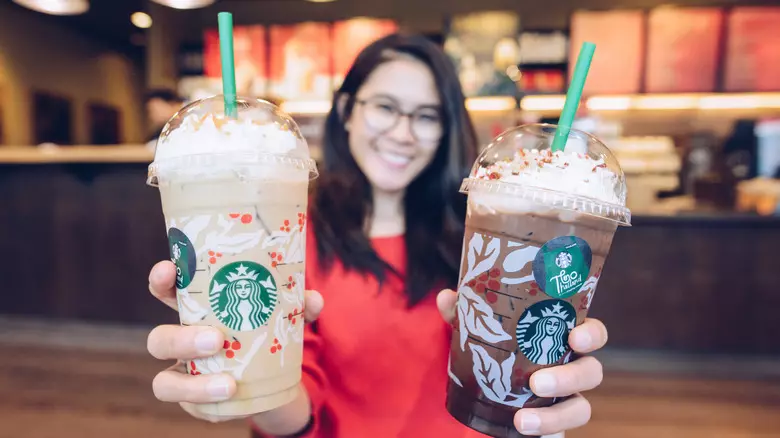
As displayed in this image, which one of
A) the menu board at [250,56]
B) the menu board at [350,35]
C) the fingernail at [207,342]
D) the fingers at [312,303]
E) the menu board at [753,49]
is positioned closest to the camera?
the fingernail at [207,342]

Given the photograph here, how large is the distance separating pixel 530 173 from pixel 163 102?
4045mm

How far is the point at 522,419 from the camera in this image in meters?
0.75

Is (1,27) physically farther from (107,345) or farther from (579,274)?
(579,274)

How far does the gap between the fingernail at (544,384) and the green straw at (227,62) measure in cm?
58

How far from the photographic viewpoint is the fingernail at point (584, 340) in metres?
0.76

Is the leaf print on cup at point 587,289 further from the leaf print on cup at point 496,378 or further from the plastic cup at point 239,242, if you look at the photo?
the plastic cup at point 239,242

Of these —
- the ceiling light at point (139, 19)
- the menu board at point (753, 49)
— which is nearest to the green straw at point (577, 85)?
the menu board at point (753, 49)

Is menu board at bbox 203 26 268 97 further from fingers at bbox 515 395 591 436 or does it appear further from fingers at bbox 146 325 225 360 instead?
fingers at bbox 515 395 591 436

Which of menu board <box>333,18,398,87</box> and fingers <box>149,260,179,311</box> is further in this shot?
menu board <box>333,18,398,87</box>

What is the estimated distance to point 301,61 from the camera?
5.02m

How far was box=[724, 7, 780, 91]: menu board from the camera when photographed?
437 cm

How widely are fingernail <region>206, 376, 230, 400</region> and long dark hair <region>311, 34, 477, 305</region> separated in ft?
1.87

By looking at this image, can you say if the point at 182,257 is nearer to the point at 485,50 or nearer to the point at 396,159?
the point at 396,159

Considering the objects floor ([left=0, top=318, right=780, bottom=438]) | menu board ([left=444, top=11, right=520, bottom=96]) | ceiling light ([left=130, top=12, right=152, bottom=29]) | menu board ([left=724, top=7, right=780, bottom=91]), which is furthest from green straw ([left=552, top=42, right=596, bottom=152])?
ceiling light ([left=130, top=12, right=152, bottom=29])
